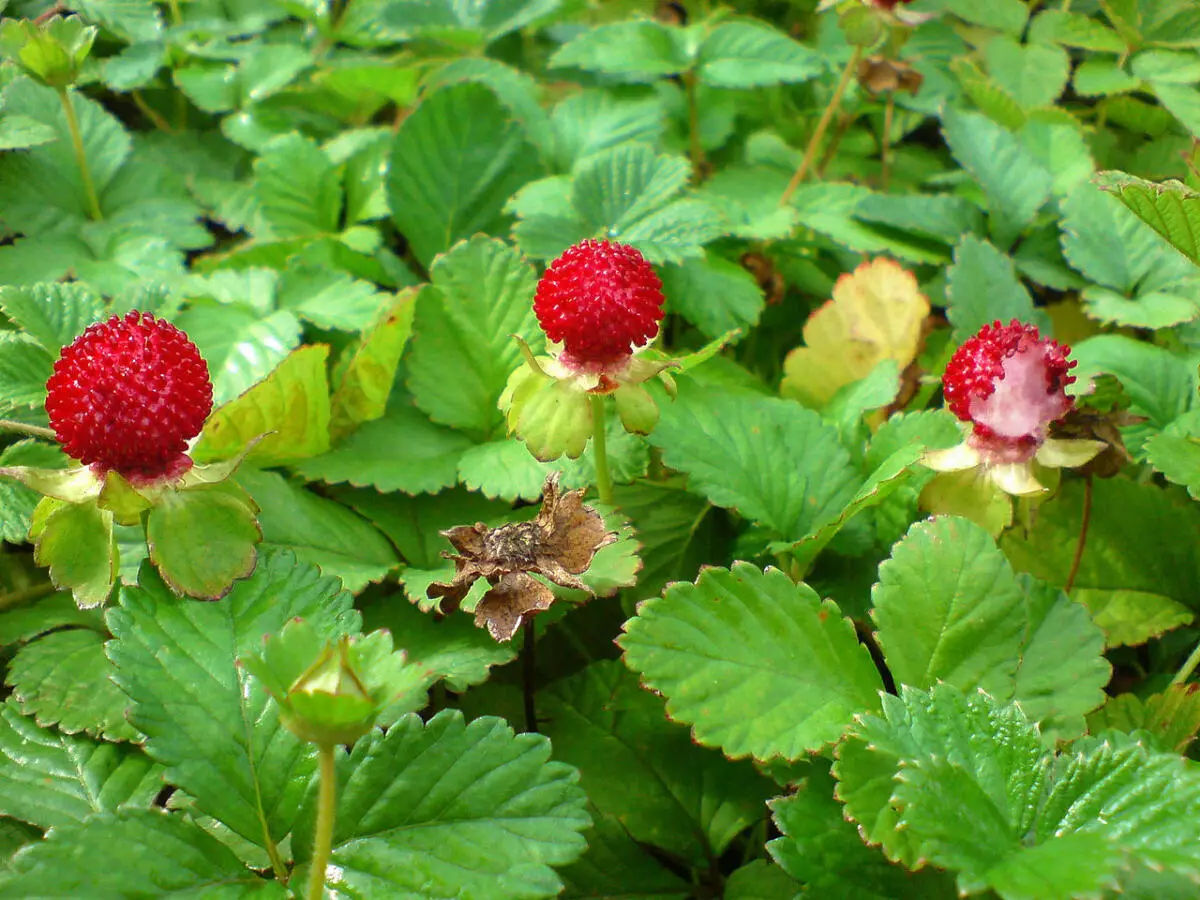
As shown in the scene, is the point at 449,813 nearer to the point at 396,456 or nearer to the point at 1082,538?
the point at 396,456

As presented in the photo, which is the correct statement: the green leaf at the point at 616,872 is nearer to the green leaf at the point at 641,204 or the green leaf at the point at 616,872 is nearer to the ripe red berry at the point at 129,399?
the ripe red berry at the point at 129,399

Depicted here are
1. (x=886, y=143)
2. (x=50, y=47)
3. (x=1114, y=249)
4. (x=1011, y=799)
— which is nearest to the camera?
(x=1011, y=799)

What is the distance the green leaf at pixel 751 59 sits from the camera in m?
1.85

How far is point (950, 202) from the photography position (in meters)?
1.71

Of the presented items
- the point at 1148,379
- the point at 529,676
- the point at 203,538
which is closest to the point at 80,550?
the point at 203,538

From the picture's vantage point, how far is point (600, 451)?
1131 mm

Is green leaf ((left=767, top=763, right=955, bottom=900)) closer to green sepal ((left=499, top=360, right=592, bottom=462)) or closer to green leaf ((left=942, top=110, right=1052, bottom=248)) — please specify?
green sepal ((left=499, top=360, right=592, bottom=462))

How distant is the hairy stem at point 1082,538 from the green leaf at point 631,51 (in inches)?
43.4

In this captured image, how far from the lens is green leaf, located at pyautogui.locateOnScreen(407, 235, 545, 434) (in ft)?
4.37

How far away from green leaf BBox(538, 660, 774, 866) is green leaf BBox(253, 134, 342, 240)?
0.99m

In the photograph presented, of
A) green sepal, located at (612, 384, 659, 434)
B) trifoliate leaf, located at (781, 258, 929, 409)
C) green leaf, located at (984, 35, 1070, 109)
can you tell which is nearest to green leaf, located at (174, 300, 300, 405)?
green sepal, located at (612, 384, 659, 434)

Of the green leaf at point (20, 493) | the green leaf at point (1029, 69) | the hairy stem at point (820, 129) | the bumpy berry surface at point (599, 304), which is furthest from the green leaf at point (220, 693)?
the green leaf at point (1029, 69)

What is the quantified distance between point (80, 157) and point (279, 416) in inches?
31.2

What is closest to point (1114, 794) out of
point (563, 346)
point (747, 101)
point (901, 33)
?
point (563, 346)
